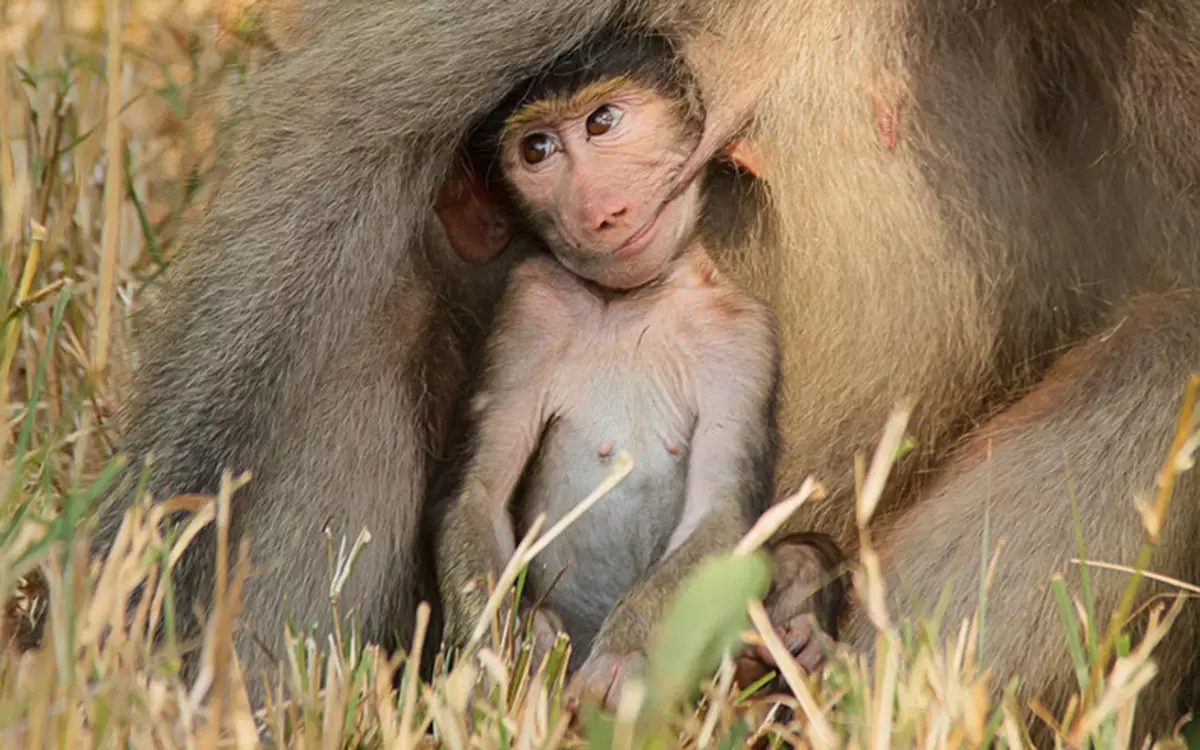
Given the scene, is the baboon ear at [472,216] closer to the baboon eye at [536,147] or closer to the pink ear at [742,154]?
the baboon eye at [536,147]

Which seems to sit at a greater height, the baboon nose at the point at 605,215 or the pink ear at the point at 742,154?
the pink ear at the point at 742,154

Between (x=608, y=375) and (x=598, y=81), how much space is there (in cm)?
37

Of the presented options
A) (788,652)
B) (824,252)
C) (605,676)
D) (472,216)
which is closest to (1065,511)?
(788,652)

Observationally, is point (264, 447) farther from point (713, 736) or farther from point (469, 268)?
point (713, 736)

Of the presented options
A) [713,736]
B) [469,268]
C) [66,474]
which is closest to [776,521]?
[713,736]

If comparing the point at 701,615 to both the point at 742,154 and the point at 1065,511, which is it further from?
the point at 742,154

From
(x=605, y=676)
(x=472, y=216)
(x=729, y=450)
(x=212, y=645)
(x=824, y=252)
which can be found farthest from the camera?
(x=472, y=216)

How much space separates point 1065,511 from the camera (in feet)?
8.30

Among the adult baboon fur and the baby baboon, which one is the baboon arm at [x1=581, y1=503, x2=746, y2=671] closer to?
the baby baboon

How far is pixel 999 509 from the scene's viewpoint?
2.58 m

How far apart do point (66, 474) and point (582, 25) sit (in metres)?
1.18

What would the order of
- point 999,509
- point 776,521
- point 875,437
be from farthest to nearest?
1. point 875,437
2. point 999,509
3. point 776,521

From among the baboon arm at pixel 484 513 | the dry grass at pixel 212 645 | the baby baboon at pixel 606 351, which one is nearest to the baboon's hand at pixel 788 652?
the dry grass at pixel 212 645

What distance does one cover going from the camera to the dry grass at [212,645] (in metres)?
1.79
